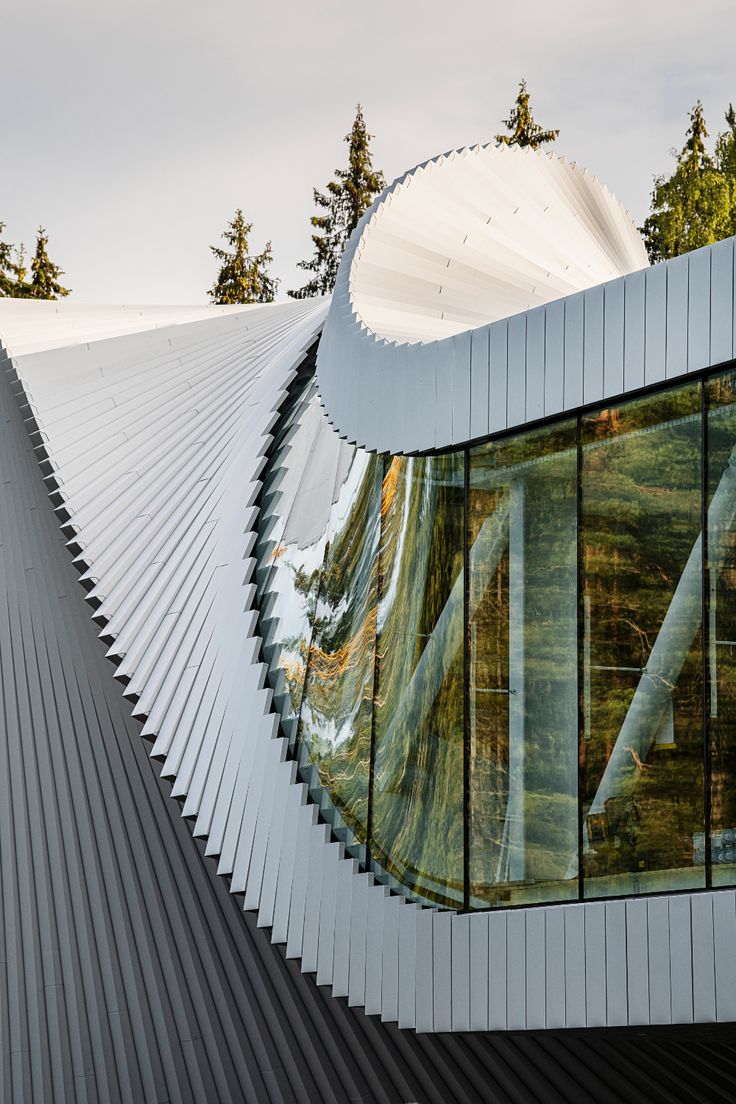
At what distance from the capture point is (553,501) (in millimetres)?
6316

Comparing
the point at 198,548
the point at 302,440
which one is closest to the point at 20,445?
the point at 198,548

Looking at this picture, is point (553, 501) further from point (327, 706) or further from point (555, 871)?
point (327, 706)

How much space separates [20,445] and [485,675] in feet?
29.3

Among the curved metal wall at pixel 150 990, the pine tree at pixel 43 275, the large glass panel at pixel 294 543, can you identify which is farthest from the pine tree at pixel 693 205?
the curved metal wall at pixel 150 990

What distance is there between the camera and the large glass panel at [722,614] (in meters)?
5.53

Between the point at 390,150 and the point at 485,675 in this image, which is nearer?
the point at 485,675

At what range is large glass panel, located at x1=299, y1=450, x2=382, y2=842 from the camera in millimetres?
7797

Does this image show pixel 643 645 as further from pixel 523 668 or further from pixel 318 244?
pixel 318 244

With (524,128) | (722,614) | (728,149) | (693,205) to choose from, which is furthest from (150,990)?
(524,128)

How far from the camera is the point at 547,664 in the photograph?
249 inches

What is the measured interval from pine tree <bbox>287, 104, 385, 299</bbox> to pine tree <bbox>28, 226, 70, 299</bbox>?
9.91 meters

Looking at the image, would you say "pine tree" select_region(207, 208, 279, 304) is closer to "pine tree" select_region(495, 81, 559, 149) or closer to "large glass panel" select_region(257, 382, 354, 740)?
"pine tree" select_region(495, 81, 559, 149)

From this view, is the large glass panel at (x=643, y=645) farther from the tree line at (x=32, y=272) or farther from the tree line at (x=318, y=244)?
the tree line at (x=32, y=272)

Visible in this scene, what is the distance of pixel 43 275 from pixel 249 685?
39827 mm
